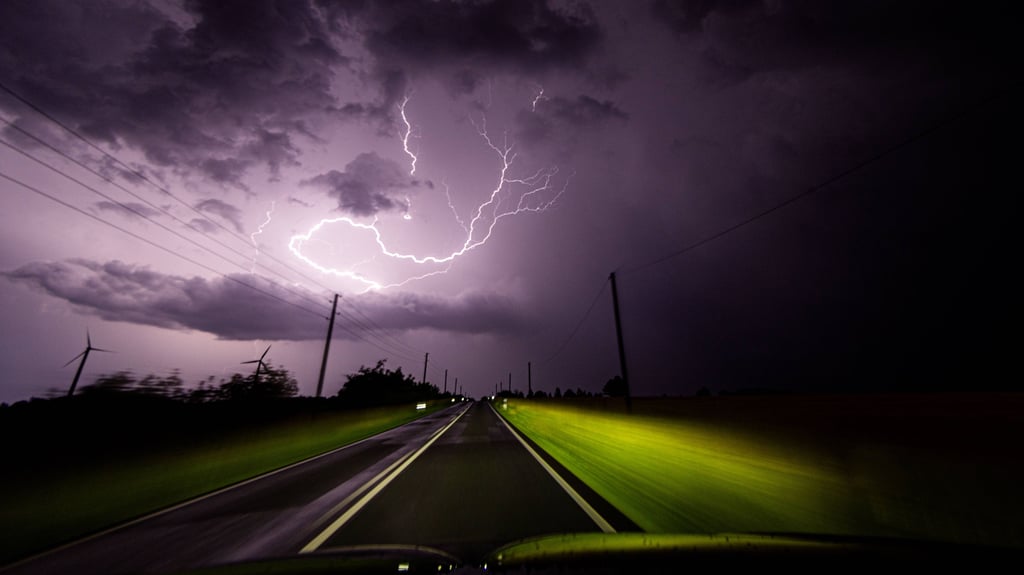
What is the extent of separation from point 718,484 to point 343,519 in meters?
5.68

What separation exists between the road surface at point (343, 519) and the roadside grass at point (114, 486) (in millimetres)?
658

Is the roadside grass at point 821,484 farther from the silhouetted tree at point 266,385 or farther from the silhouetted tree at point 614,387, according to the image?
the silhouetted tree at point 614,387

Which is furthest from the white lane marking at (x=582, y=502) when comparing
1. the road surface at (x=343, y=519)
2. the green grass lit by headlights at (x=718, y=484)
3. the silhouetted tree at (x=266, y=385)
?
the silhouetted tree at (x=266, y=385)

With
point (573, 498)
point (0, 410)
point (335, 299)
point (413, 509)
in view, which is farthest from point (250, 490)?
point (335, 299)

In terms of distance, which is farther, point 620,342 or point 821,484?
point 620,342

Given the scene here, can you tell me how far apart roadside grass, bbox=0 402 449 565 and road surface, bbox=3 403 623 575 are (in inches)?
25.9

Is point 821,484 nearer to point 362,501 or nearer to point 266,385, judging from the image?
point 362,501

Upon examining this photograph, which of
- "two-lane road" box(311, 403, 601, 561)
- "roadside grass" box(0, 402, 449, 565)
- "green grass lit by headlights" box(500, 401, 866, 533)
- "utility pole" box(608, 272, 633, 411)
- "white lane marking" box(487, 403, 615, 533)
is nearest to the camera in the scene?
"green grass lit by headlights" box(500, 401, 866, 533)

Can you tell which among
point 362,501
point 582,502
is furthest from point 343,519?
point 582,502

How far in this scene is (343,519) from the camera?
19.6 ft

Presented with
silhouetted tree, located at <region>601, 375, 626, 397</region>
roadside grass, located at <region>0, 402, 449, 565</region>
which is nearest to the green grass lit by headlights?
roadside grass, located at <region>0, 402, 449, 565</region>

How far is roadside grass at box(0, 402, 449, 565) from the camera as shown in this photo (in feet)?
19.2

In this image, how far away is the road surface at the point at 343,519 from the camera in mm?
4715

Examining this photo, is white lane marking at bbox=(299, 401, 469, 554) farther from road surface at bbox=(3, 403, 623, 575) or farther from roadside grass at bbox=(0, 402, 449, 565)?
roadside grass at bbox=(0, 402, 449, 565)
